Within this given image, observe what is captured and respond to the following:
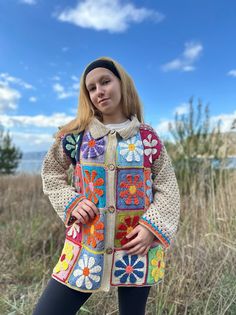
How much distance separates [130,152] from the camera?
114 cm

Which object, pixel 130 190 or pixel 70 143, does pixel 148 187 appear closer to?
pixel 130 190

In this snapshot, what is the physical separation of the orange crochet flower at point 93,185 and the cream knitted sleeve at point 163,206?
167mm

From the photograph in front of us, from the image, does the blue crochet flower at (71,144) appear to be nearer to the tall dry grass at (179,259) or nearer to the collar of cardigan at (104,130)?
the collar of cardigan at (104,130)

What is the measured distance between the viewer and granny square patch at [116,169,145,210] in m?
1.11

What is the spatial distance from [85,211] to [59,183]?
0.18m

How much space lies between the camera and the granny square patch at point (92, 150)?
1.13m

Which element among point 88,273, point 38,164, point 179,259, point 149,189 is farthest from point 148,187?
point 38,164

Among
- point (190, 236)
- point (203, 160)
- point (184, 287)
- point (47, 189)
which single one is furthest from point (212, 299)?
point (203, 160)

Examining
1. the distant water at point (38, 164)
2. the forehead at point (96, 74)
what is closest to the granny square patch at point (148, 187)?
the forehead at point (96, 74)

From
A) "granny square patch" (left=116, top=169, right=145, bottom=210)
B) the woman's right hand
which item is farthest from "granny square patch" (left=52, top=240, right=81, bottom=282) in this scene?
"granny square patch" (left=116, top=169, right=145, bottom=210)

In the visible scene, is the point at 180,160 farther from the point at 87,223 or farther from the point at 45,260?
the point at 87,223

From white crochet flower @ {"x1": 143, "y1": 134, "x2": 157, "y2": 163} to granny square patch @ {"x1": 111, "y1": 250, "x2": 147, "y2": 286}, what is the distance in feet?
1.12

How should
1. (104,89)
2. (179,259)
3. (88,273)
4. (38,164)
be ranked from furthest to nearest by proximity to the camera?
(38,164)
(179,259)
(104,89)
(88,273)

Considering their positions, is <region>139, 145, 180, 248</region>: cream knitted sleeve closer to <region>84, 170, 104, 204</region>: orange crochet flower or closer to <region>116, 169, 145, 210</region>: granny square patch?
<region>116, 169, 145, 210</region>: granny square patch
